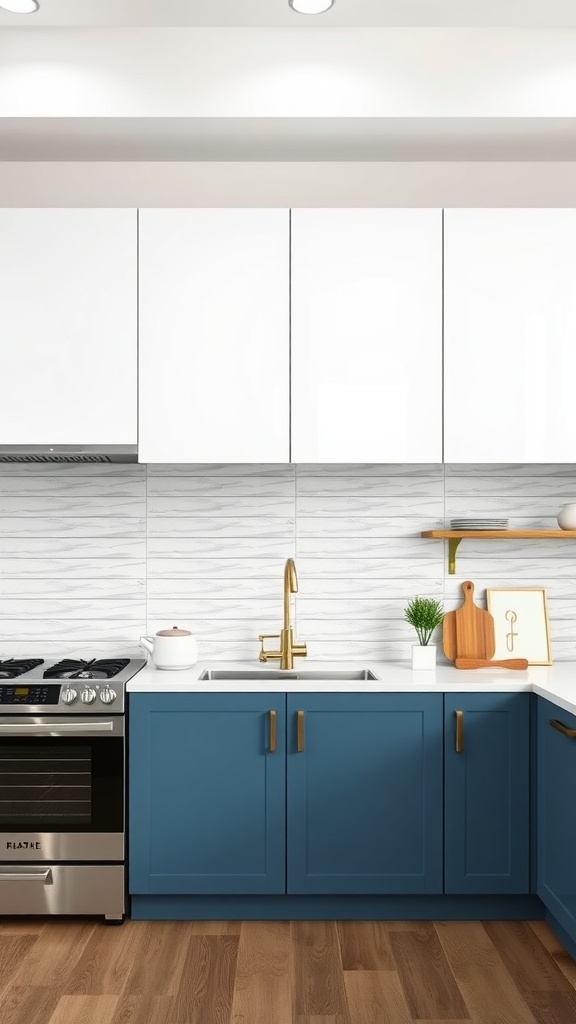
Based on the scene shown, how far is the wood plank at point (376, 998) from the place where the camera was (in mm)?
2355

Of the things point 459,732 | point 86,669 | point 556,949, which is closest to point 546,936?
point 556,949

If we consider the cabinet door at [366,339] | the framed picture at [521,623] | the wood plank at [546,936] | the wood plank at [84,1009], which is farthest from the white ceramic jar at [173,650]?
the wood plank at [546,936]

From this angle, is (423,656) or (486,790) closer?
(486,790)

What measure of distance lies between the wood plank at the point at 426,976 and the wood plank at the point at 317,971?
0.64ft

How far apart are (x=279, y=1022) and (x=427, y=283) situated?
7.94 feet

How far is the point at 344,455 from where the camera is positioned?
10.1 ft

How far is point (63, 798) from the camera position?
290cm

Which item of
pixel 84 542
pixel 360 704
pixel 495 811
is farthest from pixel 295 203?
pixel 495 811

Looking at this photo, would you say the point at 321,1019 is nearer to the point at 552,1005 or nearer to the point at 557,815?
the point at 552,1005

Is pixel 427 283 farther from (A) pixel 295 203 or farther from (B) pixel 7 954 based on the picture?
(B) pixel 7 954

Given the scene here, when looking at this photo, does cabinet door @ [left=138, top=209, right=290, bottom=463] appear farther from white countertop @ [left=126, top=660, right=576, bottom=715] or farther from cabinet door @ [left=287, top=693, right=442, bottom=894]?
cabinet door @ [left=287, top=693, right=442, bottom=894]

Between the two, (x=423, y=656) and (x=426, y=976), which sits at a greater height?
(x=423, y=656)

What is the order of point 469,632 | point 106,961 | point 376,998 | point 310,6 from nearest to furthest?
1. point 376,998
2. point 106,961
3. point 310,6
4. point 469,632

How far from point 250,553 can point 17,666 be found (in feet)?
3.26
